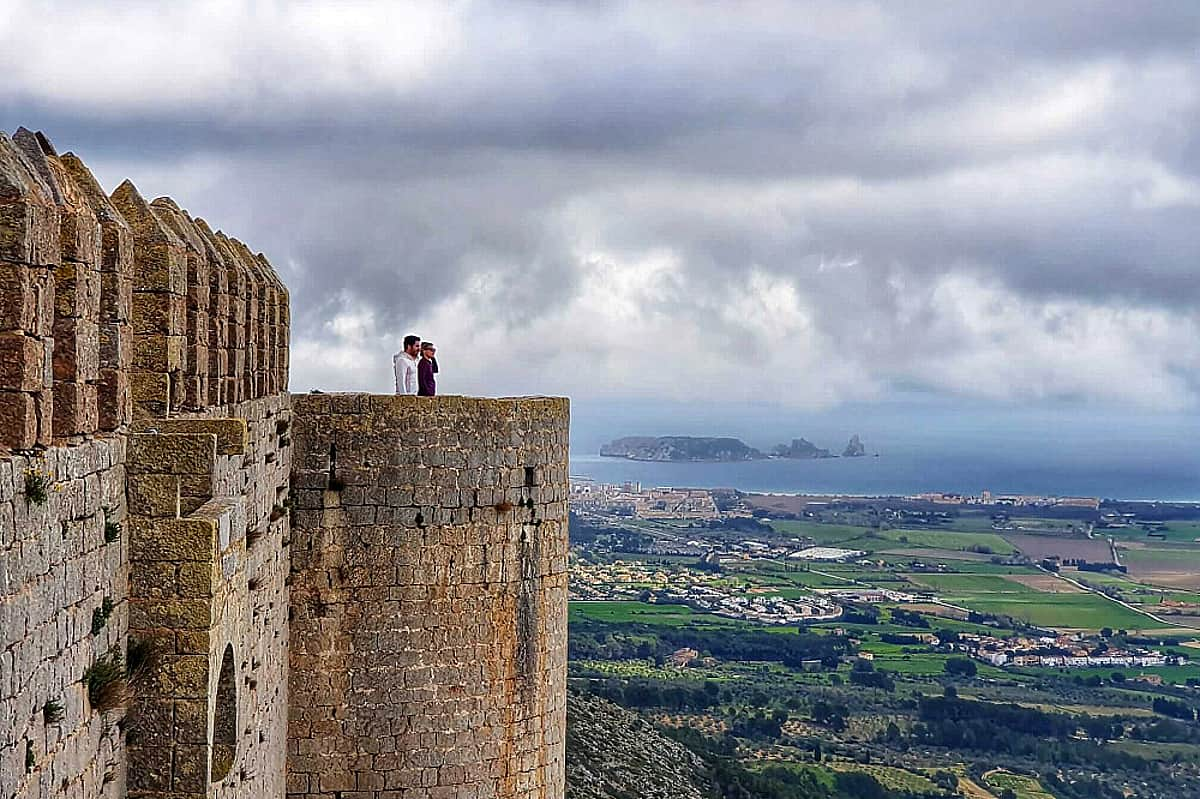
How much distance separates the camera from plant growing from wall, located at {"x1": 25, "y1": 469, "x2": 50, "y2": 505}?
19.9 feet

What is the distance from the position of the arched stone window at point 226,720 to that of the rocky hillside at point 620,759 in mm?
21861

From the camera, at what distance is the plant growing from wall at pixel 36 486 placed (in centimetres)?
Answer: 607

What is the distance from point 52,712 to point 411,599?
21.4 feet

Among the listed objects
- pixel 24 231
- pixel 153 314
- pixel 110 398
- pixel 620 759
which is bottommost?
pixel 620 759

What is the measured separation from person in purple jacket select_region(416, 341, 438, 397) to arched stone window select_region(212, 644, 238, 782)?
5362 mm

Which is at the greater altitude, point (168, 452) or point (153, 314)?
point (153, 314)

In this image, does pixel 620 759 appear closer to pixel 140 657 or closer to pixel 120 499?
pixel 140 657

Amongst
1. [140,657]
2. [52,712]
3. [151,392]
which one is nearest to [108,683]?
[140,657]

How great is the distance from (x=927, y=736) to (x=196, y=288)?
59480 mm

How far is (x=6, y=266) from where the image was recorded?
6125 mm

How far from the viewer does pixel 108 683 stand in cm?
725

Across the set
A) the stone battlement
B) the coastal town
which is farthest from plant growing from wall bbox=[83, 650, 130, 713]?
the coastal town

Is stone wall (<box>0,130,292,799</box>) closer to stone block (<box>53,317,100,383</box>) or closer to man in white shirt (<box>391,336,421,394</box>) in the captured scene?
stone block (<box>53,317,100,383</box>)

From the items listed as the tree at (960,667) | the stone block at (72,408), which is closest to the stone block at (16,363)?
the stone block at (72,408)
